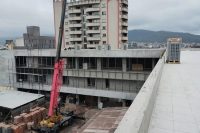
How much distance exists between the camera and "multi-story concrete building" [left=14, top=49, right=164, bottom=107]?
28.5 metres

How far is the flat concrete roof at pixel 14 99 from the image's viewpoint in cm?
2541

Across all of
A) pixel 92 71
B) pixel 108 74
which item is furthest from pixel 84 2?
pixel 108 74

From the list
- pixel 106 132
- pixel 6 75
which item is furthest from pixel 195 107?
pixel 6 75

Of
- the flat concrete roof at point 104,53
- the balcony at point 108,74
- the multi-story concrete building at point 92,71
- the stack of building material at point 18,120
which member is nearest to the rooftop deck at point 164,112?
the stack of building material at point 18,120

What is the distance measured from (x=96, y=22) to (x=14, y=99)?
118 feet

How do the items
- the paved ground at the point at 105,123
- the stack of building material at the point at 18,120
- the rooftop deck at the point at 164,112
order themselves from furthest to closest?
1. the stack of building material at the point at 18,120
2. the paved ground at the point at 105,123
3. the rooftop deck at the point at 164,112

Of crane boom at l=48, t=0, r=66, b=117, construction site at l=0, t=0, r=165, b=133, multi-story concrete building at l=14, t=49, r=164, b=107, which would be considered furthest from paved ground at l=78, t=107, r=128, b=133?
multi-story concrete building at l=14, t=49, r=164, b=107

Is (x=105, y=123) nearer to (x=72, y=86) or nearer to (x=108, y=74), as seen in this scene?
(x=108, y=74)

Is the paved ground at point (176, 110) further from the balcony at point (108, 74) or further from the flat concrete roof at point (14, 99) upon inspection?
the flat concrete roof at point (14, 99)

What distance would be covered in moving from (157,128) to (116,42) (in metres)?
52.3

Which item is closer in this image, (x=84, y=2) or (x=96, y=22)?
(x=96, y=22)

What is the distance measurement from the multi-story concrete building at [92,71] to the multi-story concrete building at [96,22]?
24.1 meters

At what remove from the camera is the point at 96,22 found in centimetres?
5859

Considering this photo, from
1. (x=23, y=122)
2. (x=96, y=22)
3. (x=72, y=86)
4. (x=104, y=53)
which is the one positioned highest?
(x=96, y=22)
